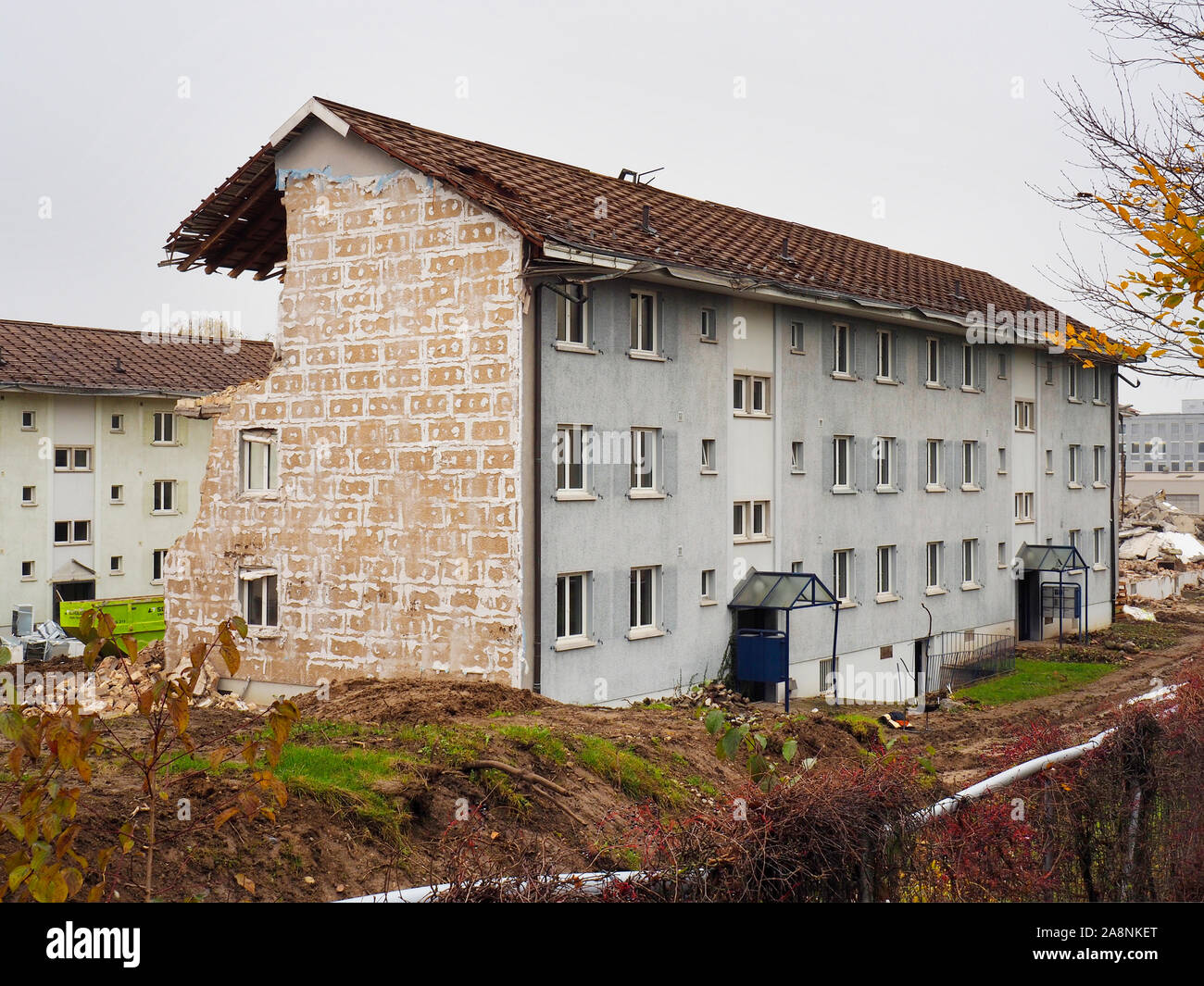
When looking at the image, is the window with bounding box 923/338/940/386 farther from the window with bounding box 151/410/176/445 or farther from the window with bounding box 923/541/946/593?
the window with bounding box 151/410/176/445

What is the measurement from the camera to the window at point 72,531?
41.4 meters

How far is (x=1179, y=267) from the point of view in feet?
22.3

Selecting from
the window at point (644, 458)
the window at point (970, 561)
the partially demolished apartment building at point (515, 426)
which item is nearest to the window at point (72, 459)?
the partially demolished apartment building at point (515, 426)

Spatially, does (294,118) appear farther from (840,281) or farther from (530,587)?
(840,281)

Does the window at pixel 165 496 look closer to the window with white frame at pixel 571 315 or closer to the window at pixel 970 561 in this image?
the window with white frame at pixel 571 315

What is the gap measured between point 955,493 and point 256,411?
19.3 meters

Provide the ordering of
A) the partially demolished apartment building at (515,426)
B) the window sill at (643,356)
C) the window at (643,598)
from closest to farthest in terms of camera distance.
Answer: the partially demolished apartment building at (515,426), the window sill at (643,356), the window at (643,598)

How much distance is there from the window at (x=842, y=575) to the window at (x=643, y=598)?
6.95 metres

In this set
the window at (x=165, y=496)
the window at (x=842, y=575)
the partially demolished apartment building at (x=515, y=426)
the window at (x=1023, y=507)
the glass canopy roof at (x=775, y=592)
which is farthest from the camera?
the window at (x=165, y=496)

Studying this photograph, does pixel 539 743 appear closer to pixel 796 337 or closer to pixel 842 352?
pixel 796 337

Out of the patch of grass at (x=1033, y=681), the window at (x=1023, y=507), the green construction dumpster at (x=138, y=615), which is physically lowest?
the patch of grass at (x=1033, y=681)

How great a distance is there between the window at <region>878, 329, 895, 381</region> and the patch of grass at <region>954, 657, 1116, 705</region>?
8.02m

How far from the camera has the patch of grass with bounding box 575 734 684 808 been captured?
1416 centimetres

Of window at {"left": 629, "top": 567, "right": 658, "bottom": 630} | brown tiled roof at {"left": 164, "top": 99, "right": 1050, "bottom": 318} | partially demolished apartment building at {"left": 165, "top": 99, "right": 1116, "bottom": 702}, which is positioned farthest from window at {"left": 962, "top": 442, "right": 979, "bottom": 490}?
window at {"left": 629, "top": 567, "right": 658, "bottom": 630}
